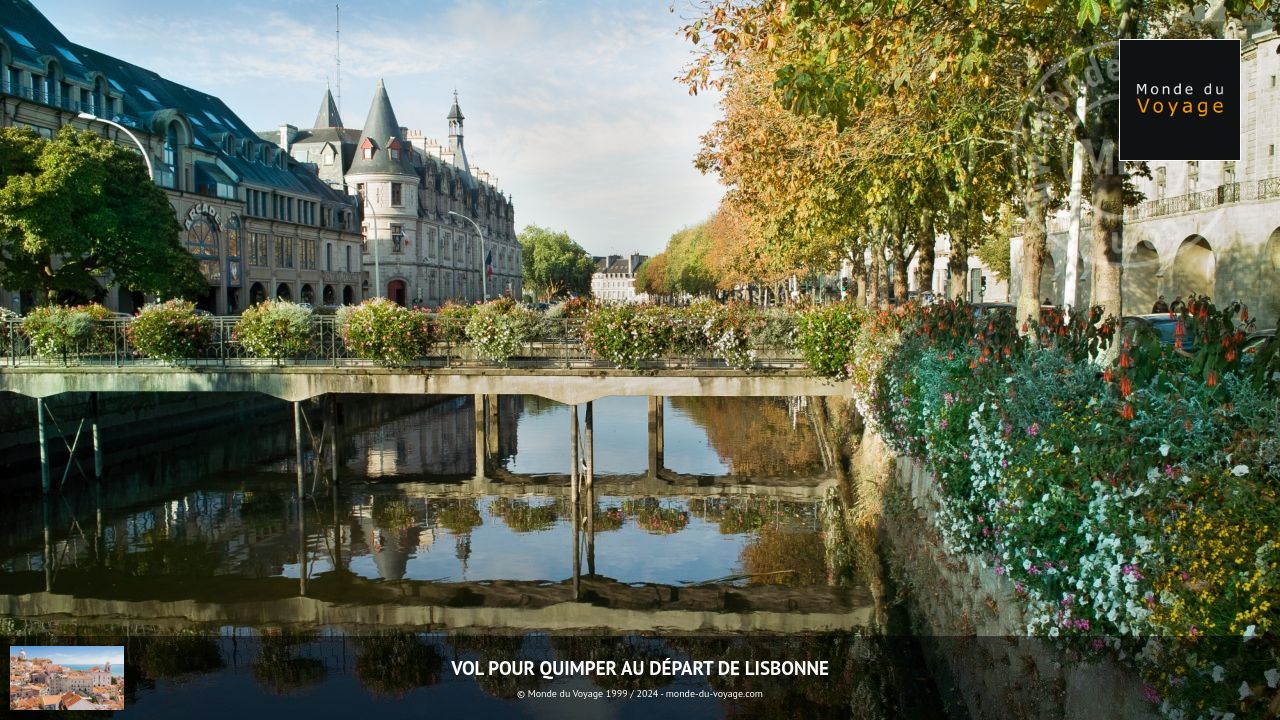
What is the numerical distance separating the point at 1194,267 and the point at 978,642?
37.6 meters

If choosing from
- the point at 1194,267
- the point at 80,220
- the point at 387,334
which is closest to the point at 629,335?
the point at 387,334

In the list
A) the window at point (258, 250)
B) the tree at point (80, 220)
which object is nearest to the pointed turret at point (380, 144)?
the window at point (258, 250)

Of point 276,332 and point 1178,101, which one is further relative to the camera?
point 276,332

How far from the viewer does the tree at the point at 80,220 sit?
1329 inches

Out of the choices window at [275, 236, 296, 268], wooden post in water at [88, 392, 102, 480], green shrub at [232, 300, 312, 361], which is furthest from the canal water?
window at [275, 236, 296, 268]

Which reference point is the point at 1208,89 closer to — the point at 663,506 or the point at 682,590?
the point at 682,590

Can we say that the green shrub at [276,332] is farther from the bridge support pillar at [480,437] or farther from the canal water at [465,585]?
the bridge support pillar at [480,437]

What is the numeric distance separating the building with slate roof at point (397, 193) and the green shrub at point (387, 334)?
5614cm

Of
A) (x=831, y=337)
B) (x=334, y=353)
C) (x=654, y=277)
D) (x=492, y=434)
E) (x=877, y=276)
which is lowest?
(x=492, y=434)

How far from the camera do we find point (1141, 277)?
144ft

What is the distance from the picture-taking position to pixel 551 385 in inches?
860

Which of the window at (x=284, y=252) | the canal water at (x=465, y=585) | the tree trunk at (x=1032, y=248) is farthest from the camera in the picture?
the window at (x=284, y=252)

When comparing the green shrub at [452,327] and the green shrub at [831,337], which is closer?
the green shrub at [831,337]

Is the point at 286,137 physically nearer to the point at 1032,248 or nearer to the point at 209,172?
the point at 209,172
